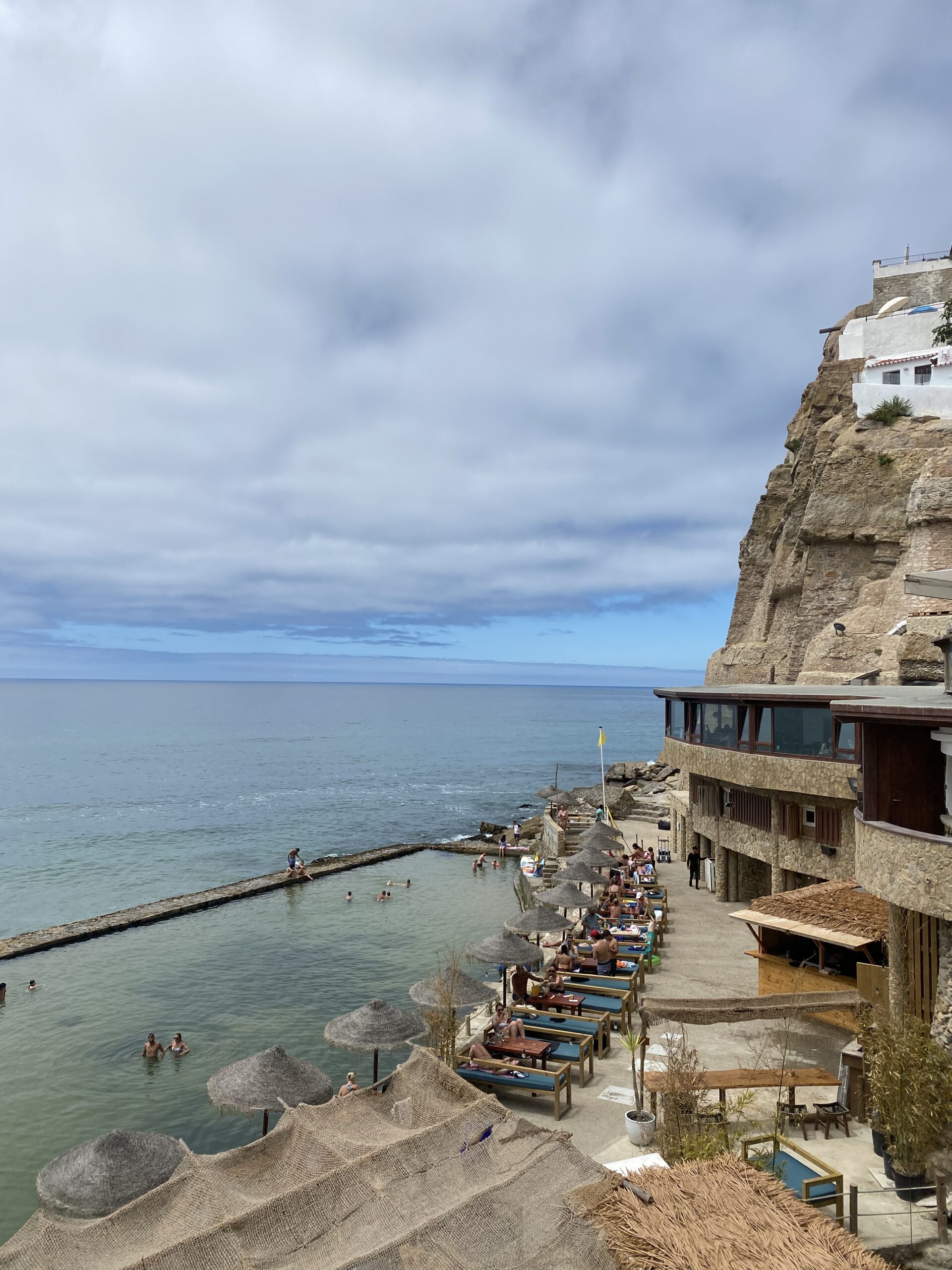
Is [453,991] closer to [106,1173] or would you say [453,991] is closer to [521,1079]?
[521,1079]

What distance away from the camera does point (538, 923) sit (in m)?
22.4

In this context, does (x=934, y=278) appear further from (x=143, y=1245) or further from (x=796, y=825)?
Answer: (x=143, y=1245)

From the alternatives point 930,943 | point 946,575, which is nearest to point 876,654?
point 946,575

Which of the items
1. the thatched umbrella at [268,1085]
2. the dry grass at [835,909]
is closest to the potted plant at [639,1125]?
the thatched umbrella at [268,1085]

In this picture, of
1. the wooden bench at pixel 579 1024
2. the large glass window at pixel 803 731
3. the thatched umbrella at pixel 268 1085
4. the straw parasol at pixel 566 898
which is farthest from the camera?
the straw parasol at pixel 566 898

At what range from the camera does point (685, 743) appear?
1066 inches

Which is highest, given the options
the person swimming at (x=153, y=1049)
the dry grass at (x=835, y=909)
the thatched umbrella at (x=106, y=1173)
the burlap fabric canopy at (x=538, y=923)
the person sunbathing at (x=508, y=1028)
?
the dry grass at (x=835, y=909)

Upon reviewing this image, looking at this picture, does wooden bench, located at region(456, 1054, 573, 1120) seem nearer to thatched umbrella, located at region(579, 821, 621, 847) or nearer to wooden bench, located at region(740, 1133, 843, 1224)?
wooden bench, located at region(740, 1133, 843, 1224)

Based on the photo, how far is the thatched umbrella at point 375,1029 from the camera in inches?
606

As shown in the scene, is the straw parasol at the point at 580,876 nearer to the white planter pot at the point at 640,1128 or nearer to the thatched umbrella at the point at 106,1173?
the white planter pot at the point at 640,1128

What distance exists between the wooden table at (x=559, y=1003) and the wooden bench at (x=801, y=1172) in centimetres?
670

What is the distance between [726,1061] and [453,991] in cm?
514

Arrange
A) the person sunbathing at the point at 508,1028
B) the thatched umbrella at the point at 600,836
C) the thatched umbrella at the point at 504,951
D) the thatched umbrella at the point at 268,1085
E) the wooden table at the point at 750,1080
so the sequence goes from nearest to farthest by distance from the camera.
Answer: the wooden table at the point at 750,1080 < the thatched umbrella at the point at 268,1085 < the person sunbathing at the point at 508,1028 < the thatched umbrella at the point at 504,951 < the thatched umbrella at the point at 600,836

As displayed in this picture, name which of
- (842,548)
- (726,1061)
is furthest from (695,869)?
(842,548)
